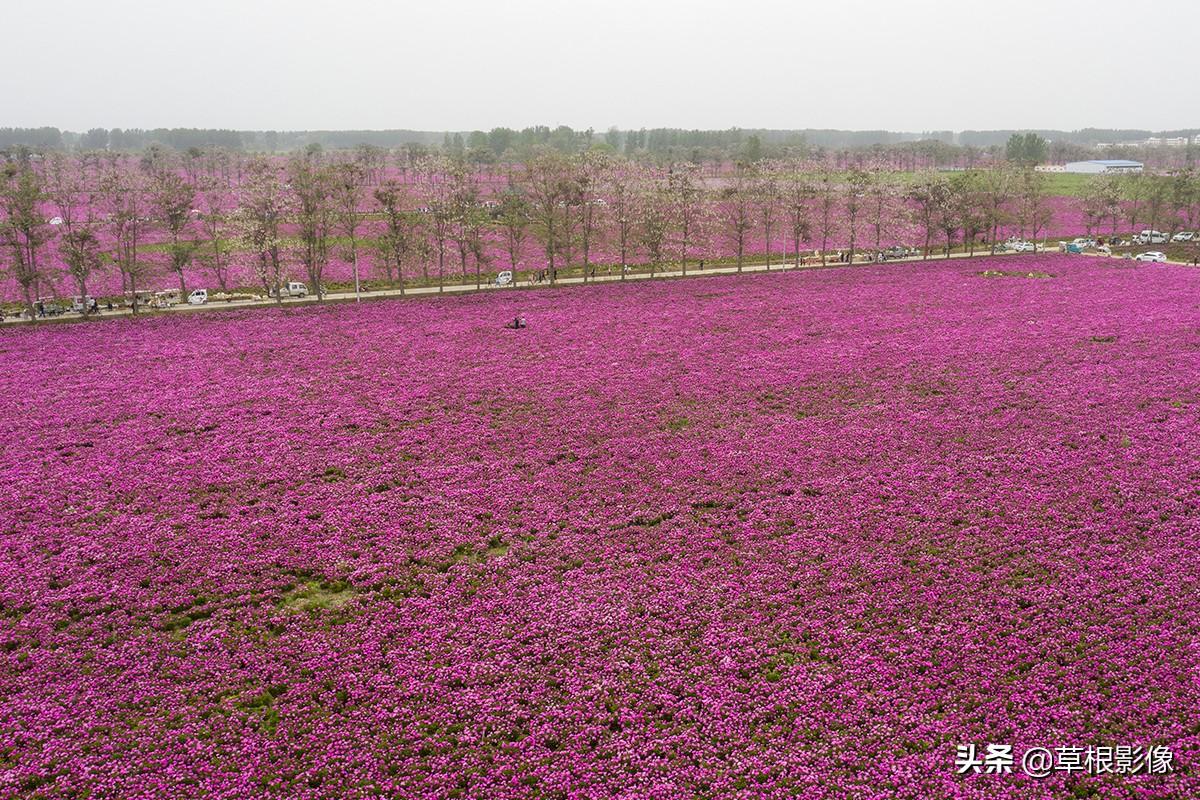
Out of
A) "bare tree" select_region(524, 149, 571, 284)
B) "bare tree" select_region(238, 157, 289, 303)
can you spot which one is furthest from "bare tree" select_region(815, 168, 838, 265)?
"bare tree" select_region(238, 157, 289, 303)

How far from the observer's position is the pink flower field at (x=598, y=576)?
12.9 meters

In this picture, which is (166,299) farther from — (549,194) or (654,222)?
(654,222)

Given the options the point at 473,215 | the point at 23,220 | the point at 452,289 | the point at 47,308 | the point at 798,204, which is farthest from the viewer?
the point at 798,204

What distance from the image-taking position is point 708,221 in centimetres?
7469

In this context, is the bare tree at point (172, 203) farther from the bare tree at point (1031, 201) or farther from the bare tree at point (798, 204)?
→ the bare tree at point (1031, 201)

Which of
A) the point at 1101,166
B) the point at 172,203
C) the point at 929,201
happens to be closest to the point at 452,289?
the point at 172,203

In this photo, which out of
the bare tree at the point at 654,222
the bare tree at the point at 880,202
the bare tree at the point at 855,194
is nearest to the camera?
the bare tree at the point at 654,222

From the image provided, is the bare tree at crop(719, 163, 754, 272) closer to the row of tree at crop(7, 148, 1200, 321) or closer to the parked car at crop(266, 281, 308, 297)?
the row of tree at crop(7, 148, 1200, 321)

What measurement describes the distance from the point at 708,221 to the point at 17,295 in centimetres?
6012

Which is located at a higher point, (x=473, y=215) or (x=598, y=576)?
(x=473, y=215)

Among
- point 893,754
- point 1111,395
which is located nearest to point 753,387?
point 1111,395

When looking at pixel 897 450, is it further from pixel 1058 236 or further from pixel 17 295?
pixel 1058 236

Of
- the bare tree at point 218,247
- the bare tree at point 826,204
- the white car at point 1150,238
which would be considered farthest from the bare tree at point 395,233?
the white car at point 1150,238

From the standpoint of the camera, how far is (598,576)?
18.4 m
